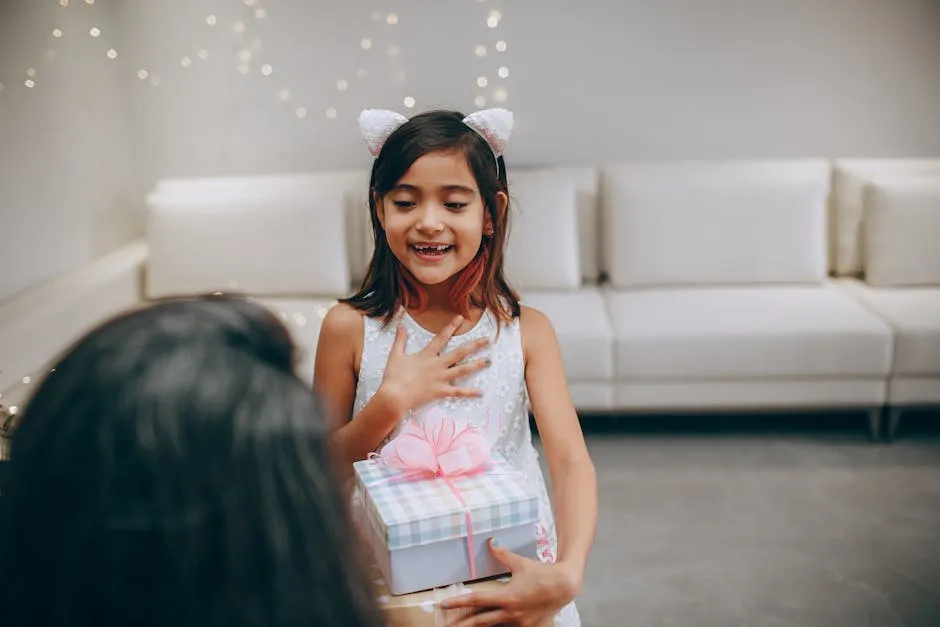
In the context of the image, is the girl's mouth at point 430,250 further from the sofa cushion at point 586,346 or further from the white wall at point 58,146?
the white wall at point 58,146

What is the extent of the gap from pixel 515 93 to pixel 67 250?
5.94ft

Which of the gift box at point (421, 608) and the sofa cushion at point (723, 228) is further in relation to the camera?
the sofa cushion at point (723, 228)

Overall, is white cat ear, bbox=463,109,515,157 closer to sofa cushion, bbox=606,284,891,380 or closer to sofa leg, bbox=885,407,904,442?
sofa cushion, bbox=606,284,891,380

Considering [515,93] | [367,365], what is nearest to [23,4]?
[515,93]

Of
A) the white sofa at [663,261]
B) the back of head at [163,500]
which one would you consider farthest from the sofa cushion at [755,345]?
the back of head at [163,500]

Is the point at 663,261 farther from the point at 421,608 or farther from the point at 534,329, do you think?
the point at 421,608

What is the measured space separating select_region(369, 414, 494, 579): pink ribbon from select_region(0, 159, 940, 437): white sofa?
1.81 m

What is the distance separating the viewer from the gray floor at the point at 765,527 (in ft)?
6.78

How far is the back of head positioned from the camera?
39 cm

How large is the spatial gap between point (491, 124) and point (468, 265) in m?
0.22

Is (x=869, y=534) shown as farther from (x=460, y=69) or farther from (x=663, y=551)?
(x=460, y=69)

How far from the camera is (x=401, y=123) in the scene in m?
1.34

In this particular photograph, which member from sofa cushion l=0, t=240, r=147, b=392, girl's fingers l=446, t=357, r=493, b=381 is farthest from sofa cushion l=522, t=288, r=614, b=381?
girl's fingers l=446, t=357, r=493, b=381

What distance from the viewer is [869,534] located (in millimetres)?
2363
